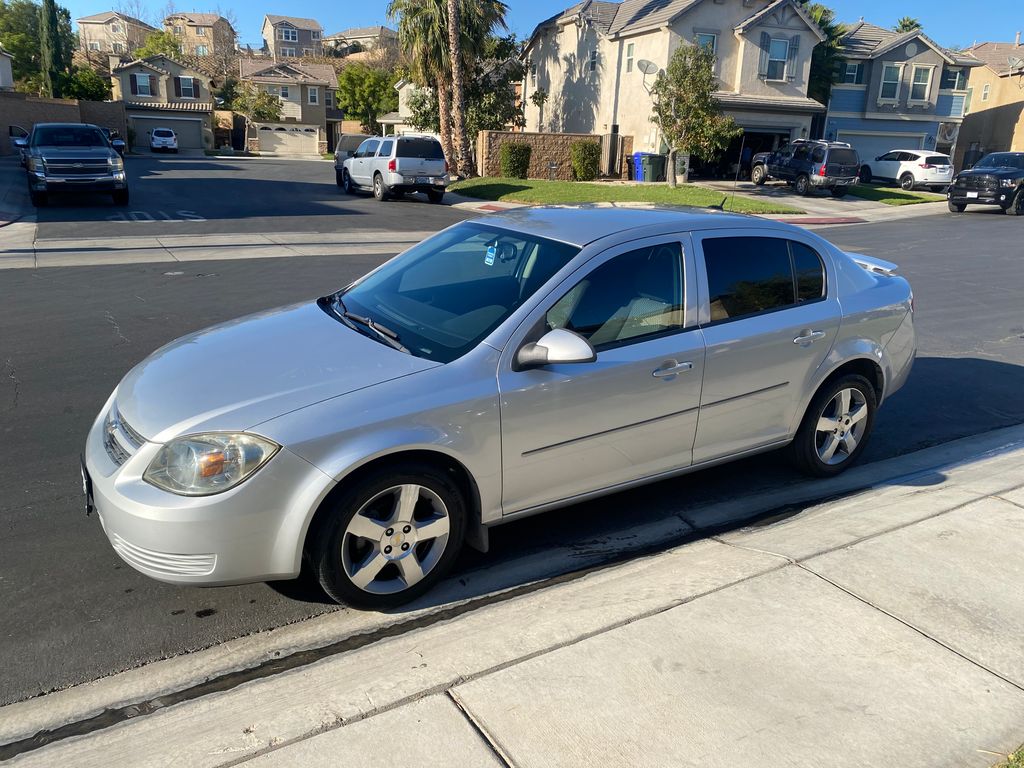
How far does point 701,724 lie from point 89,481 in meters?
2.73

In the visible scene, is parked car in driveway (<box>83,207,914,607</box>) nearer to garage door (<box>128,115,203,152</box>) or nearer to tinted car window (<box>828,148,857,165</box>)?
tinted car window (<box>828,148,857,165</box>)

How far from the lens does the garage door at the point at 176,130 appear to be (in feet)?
202

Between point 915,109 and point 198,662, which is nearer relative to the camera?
point 198,662

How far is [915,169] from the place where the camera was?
1345 inches

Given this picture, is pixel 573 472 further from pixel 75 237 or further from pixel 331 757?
pixel 75 237

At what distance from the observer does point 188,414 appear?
10.9 ft

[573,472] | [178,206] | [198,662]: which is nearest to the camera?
[198,662]

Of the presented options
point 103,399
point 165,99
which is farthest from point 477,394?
point 165,99

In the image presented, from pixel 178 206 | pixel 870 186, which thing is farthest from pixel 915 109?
pixel 178 206

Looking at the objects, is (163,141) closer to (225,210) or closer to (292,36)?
(225,210)

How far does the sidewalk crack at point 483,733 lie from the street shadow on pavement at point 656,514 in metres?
0.84

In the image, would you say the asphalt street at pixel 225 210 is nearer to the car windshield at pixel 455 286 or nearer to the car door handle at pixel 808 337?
the car windshield at pixel 455 286

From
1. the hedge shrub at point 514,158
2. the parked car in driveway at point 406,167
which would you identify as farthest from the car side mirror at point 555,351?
the hedge shrub at point 514,158

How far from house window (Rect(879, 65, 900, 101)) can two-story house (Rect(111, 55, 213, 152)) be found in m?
47.3
